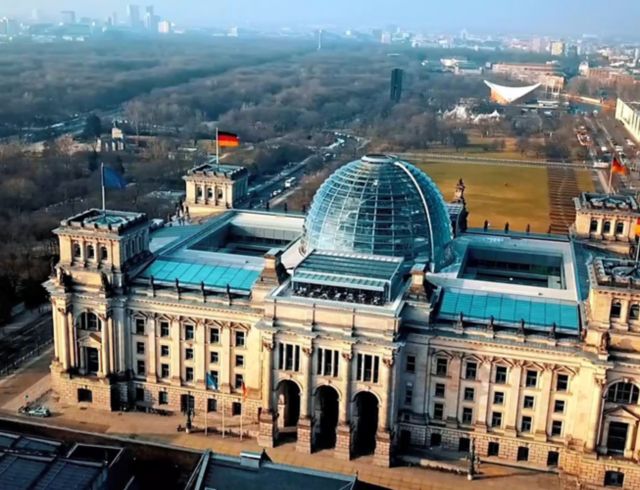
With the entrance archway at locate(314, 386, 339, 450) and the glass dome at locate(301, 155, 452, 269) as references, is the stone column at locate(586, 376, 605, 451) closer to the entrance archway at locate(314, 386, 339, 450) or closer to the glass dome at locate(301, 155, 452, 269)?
the glass dome at locate(301, 155, 452, 269)

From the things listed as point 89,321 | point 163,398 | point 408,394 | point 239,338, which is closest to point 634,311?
point 408,394

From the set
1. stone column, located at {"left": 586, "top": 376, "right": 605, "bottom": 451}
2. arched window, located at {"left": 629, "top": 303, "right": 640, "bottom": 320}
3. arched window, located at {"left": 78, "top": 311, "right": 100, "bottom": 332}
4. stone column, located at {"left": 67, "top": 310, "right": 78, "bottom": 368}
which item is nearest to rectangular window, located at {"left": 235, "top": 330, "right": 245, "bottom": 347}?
arched window, located at {"left": 78, "top": 311, "right": 100, "bottom": 332}

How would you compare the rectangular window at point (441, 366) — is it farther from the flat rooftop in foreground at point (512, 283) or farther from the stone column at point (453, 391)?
the flat rooftop in foreground at point (512, 283)

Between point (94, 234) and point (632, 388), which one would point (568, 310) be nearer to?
point (632, 388)

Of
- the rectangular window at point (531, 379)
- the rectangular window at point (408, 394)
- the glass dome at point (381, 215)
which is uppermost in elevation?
the glass dome at point (381, 215)

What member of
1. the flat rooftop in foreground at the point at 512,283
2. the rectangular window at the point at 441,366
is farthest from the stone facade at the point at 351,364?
the flat rooftop in foreground at the point at 512,283
